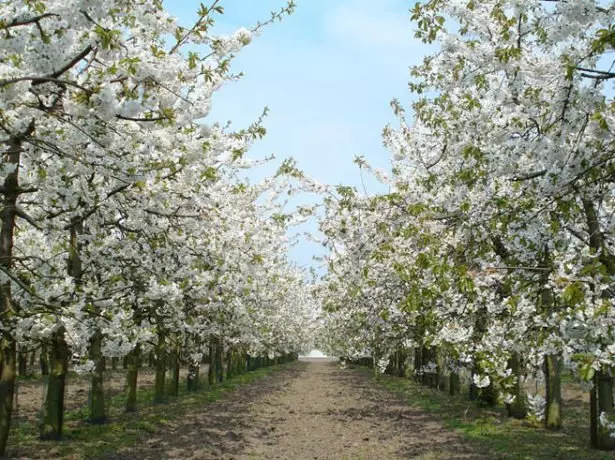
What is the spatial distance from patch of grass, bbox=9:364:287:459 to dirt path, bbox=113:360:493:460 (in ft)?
1.92

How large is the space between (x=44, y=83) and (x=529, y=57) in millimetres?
7925

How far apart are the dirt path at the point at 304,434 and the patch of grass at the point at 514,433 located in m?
0.67

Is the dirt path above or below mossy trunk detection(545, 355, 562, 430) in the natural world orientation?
below

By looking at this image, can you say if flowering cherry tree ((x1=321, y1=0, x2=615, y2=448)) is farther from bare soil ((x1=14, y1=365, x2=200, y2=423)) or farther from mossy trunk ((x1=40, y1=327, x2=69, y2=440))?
bare soil ((x1=14, y1=365, x2=200, y2=423))

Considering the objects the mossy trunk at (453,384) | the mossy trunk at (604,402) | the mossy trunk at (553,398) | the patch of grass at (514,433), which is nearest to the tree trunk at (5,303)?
the patch of grass at (514,433)

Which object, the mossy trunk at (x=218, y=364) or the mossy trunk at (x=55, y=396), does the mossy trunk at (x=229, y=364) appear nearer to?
the mossy trunk at (x=218, y=364)

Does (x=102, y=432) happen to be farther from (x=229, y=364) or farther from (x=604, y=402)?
(x=229, y=364)

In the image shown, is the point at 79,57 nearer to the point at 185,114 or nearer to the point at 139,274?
the point at 185,114

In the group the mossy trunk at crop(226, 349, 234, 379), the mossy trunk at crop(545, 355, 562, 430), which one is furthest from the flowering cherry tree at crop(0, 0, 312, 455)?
the mossy trunk at crop(226, 349, 234, 379)

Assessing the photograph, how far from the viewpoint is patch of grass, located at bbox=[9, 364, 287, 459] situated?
13.8m

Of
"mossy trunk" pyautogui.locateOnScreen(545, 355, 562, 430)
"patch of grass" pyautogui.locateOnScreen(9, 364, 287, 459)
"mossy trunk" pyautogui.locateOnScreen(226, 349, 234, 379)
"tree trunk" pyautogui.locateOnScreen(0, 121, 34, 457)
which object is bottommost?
"mossy trunk" pyautogui.locateOnScreen(226, 349, 234, 379)

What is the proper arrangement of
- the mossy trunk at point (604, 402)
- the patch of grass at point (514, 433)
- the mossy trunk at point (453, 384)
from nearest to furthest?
the mossy trunk at point (604, 402) → the patch of grass at point (514, 433) → the mossy trunk at point (453, 384)

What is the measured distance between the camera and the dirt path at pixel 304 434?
14.6 meters

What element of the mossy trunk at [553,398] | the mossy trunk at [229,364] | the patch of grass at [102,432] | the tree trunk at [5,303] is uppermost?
the tree trunk at [5,303]
